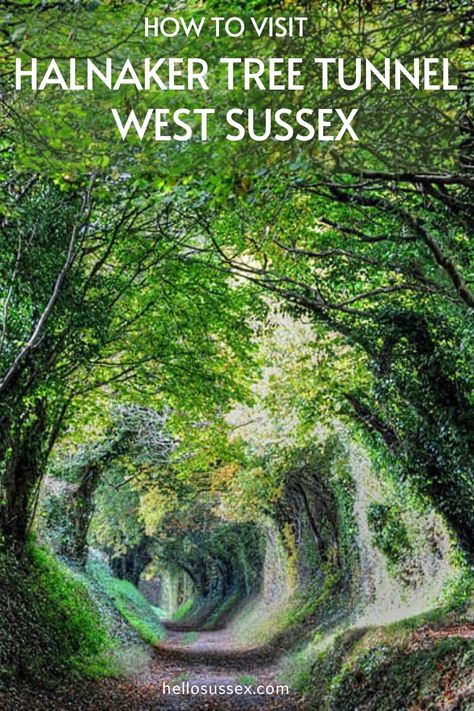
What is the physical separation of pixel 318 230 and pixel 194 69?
6992mm

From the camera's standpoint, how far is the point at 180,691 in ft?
47.2

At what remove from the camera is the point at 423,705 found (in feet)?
26.3

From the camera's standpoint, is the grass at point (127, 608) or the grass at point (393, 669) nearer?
the grass at point (393, 669)

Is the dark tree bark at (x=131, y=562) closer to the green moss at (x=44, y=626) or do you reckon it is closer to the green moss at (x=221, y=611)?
the green moss at (x=221, y=611)

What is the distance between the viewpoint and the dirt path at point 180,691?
10656mm

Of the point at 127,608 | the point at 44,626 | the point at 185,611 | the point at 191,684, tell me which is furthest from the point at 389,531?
the point at 185,611

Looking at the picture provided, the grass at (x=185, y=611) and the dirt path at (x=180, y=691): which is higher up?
the dirt path at (x=180, y=691)

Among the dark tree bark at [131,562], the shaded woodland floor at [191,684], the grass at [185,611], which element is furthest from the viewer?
the grass at [185,611]

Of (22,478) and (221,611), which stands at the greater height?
(22,478)

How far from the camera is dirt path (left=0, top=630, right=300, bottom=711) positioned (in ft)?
35.0

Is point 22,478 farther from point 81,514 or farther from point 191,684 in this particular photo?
point 81,514

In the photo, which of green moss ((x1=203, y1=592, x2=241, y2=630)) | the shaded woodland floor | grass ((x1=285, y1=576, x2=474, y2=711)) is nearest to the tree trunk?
the shaded woodland floor

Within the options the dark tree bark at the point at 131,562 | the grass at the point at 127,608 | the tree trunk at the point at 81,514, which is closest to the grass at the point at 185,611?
the dark tree bark at the point at 131,562

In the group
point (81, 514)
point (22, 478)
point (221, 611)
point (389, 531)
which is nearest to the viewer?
point (22, 478)
